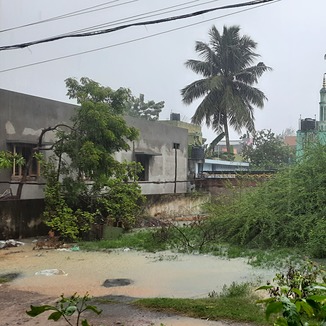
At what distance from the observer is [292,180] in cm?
1080

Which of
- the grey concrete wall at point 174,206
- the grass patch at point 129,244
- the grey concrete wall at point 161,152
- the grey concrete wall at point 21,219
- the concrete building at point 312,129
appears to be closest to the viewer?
the grass patch at point 129,244

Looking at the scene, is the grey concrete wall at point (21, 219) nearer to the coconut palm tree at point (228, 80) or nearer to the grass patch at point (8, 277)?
the grass patch at point (8, 277)

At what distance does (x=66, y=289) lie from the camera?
598 cm

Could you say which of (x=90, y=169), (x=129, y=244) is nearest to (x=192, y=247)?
(x=129, y=244)

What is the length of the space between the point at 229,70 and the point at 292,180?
51.6 ft

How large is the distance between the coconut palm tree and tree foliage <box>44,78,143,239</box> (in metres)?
13.8

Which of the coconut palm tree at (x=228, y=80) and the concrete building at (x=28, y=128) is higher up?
the coconut palm tree at (x=228, y=80)

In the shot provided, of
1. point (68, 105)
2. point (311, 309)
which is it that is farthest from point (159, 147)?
point (311, 309)

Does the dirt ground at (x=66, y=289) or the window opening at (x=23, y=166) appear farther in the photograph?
the window opening at (x=23, y=166)

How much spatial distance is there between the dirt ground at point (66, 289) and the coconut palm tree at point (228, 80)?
17561mm

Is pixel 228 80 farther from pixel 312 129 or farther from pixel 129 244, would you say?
pixel 129 244

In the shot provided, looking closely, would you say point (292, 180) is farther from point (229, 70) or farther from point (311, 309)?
point (229, 70)

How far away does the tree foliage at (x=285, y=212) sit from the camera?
30.2 feet

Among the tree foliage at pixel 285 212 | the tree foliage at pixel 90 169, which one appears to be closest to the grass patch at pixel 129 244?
the tree foliage at pixel 90 169
